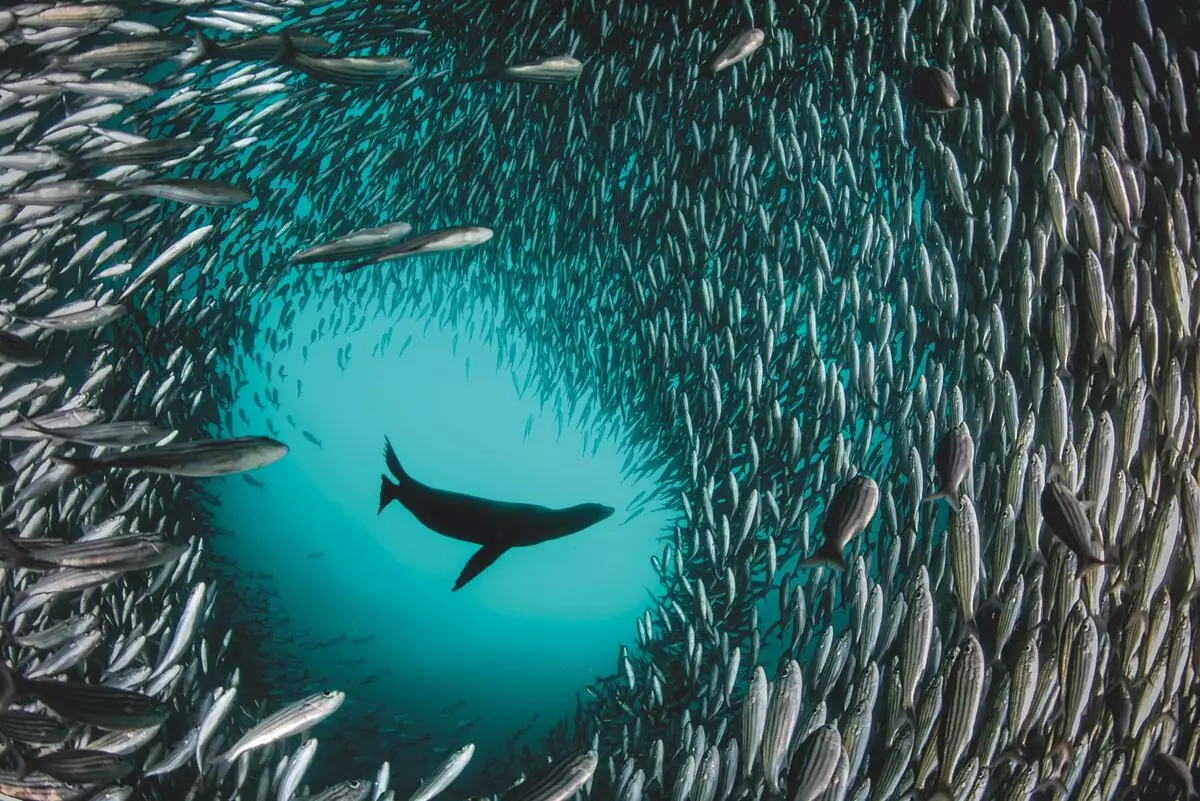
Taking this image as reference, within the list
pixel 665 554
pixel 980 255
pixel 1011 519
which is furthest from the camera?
pixel 665 554

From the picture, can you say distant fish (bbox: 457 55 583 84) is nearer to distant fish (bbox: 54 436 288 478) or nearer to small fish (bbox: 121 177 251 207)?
small fish (bbox: 121 177 251 207)

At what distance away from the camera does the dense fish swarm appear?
106 inches

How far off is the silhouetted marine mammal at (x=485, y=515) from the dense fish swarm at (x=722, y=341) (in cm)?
91

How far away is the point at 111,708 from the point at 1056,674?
3523mm

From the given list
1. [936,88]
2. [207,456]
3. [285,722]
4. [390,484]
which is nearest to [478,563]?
[390,484]

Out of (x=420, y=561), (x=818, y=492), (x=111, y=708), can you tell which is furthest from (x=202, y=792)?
(x=420, y=561)

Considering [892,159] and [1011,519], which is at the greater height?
[892,159]

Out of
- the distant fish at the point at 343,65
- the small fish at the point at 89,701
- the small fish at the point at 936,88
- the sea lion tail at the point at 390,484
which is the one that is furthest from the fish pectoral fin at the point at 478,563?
the small fish at the point at 936,88

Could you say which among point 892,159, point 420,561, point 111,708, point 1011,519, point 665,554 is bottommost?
point 420,561

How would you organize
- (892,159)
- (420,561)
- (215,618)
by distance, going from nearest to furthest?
1. (892,159)
2. (215,618)
3. (420,561)

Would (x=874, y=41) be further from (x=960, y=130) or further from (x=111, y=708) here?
(x=111, y=708)

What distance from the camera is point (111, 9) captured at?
3379 millimetres

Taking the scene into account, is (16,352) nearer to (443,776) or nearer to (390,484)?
(443,776)

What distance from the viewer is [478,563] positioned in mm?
4957
